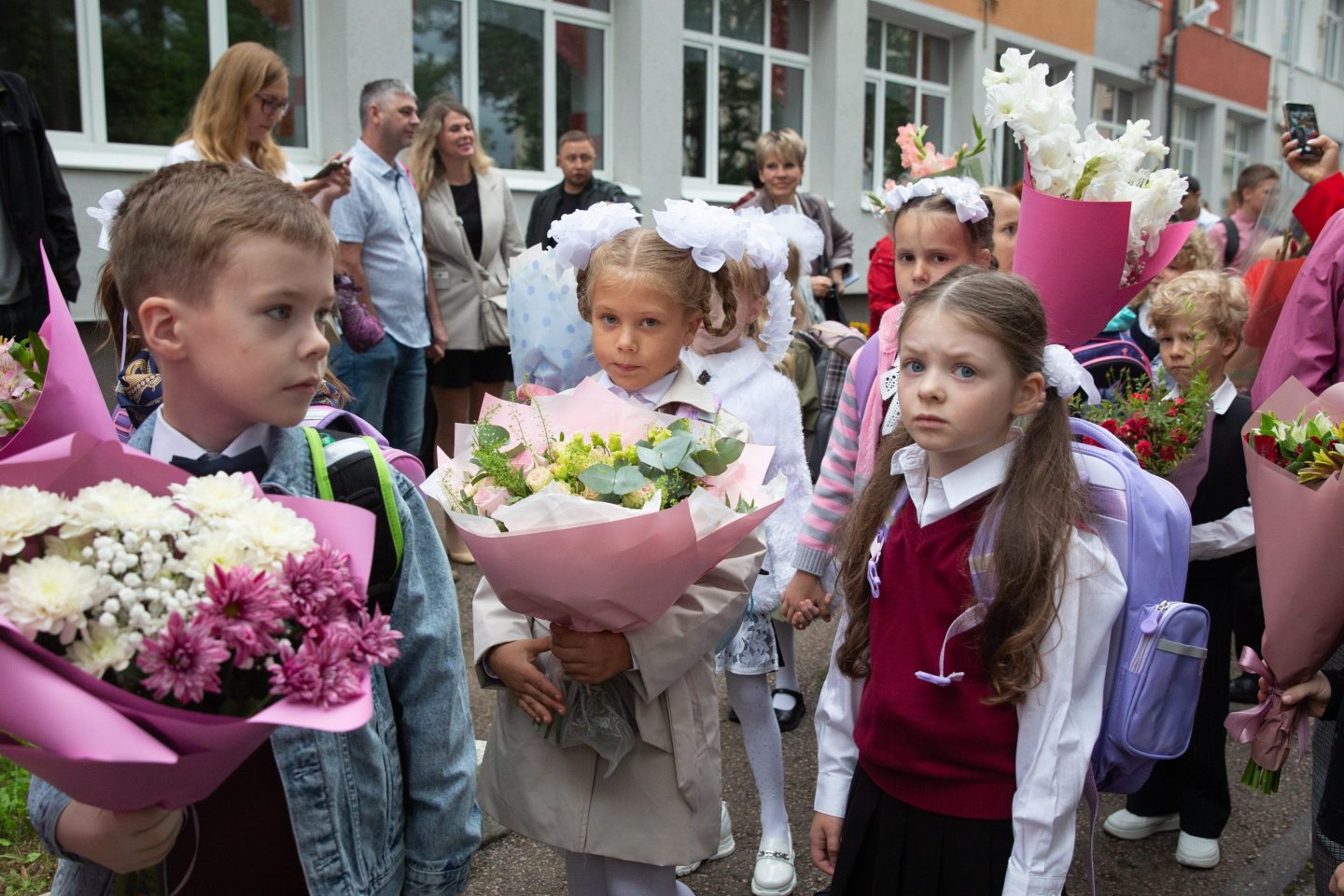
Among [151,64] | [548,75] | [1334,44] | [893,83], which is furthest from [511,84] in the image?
[1334,44]

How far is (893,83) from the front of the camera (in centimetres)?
1423

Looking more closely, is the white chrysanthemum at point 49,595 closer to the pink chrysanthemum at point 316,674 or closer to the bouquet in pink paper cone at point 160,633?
the bouquet in pink paper cone at point 160,633

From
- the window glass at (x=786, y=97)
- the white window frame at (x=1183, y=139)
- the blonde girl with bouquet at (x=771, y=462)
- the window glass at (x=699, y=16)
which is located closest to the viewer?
the blonde girl with bouquet at (x=771, y=462)

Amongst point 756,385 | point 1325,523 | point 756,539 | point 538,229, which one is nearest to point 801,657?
point 756,385

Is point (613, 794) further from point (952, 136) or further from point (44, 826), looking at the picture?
point (952, 136)

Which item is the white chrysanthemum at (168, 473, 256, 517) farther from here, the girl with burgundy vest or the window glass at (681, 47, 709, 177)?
the window glass at (681, 47, 709, 177)

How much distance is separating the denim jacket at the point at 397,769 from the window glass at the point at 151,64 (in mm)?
5988

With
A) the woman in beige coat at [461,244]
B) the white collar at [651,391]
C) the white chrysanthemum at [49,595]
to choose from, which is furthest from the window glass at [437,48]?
the white chrysanthemum at [49,595]

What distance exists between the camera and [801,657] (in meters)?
4.99

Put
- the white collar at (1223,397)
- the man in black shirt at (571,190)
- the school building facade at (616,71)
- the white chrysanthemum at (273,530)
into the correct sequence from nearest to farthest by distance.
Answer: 1. the white chrysanthemum at (273,530)
2. the white collar at (1223,397)
3. the school building facade at (616,71)
4. the man in black shirt at (571,190)

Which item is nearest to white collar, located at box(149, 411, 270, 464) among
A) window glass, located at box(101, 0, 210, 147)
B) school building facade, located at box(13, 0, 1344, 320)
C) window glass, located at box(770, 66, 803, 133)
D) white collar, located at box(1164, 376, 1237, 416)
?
white collar, located at box(1164, 376, 1237, 416)

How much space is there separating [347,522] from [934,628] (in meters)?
1.20

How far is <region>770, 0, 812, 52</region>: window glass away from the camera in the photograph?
12.5 metres

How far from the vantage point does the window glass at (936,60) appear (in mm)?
14797
